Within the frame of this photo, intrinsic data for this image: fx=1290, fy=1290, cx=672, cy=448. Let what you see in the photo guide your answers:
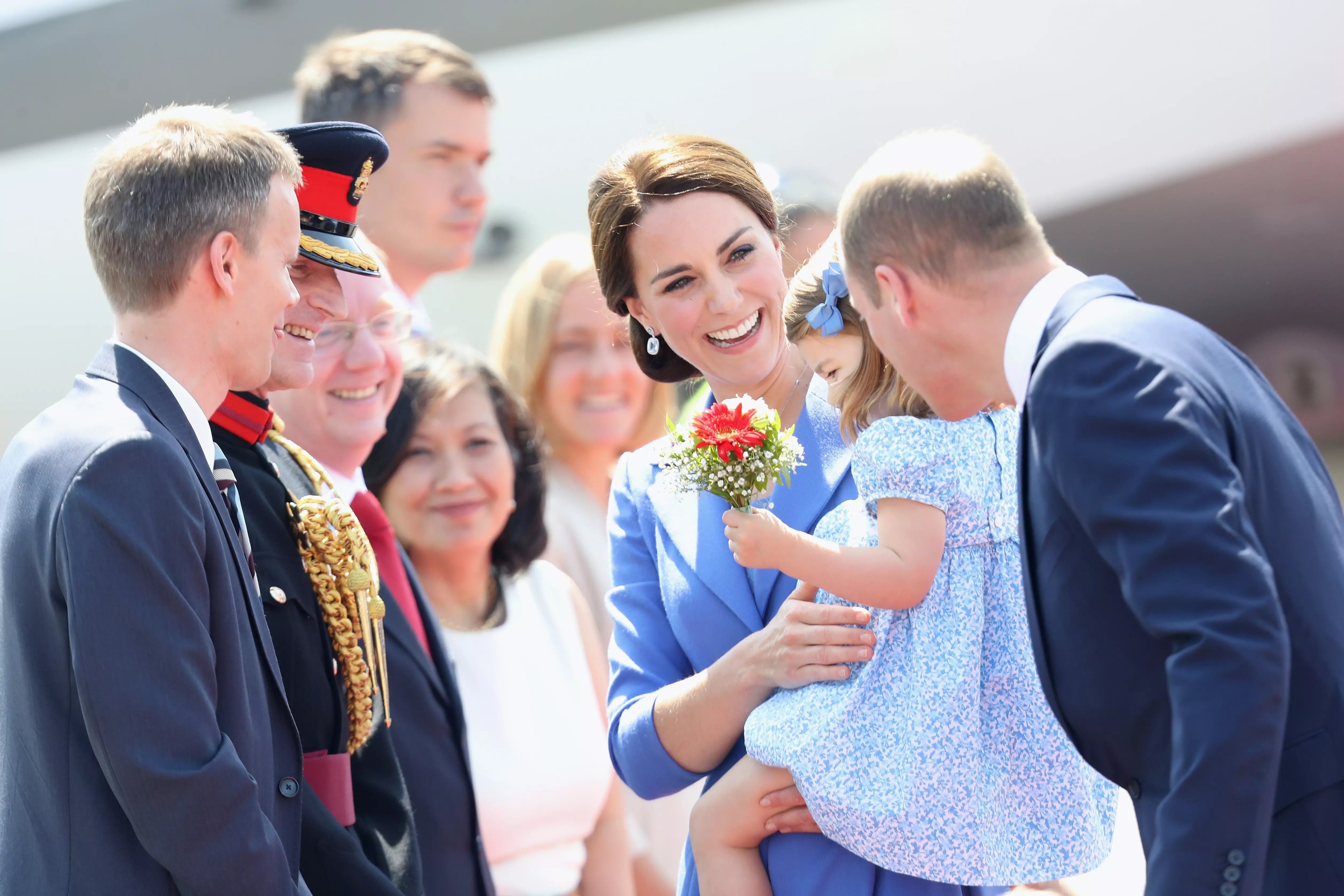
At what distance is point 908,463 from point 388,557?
133cm

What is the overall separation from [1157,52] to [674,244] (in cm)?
408

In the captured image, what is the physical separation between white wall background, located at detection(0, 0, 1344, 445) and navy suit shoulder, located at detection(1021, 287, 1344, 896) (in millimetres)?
4294

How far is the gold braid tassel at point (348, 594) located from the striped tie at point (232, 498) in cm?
24

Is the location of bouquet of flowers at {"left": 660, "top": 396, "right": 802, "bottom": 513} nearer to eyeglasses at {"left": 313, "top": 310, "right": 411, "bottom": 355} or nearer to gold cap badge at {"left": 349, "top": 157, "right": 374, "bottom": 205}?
gold cap badge at {"left": 349, "top": 157, "right": 374, "bottom": 205}

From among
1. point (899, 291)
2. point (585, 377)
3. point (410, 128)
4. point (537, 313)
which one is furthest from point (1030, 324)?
point (410, 128)

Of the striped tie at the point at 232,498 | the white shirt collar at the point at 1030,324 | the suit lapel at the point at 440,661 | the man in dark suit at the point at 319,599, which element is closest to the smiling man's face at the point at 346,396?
the suit lapel at the point at 440,661

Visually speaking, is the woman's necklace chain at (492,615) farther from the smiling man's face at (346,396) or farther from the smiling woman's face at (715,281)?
the smiling woman's face at (715,281)

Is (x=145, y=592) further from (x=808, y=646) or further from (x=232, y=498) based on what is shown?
(x=808, y=646)

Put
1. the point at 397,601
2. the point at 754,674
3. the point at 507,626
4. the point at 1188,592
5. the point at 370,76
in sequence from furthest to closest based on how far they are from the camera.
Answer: the point at 370,76 < the point at 507,626 < the point at 397,601 < the point at 754,674 < the point at 1188,592

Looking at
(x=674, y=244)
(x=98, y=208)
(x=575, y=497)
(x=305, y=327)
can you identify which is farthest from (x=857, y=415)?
(x=575, y=497)

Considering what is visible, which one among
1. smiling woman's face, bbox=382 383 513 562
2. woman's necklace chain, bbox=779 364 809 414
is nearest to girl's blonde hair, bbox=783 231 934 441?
woman's necklace chain, bbox=779 364 809 414

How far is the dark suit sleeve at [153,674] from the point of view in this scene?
1.78 meters

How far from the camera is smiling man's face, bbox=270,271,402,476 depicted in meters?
3.16

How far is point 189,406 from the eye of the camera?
2027mm
